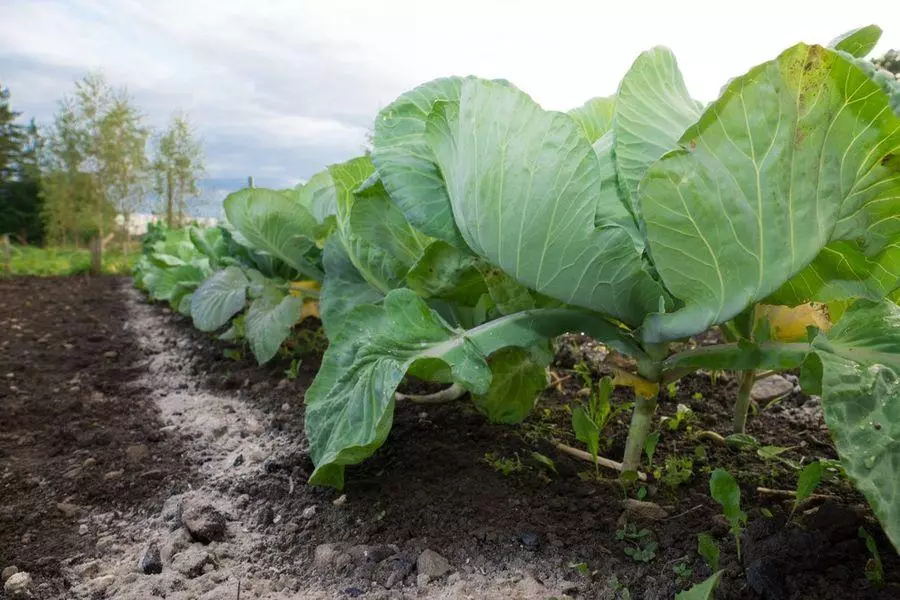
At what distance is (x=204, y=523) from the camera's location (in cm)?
175

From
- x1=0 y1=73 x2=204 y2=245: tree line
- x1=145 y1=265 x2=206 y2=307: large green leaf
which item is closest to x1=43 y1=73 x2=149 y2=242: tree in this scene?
x1=0 y1=73 x2=204 y2=245: tree line

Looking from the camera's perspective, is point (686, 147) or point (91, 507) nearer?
point (686, 147)

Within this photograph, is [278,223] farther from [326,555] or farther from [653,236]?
[653,236]

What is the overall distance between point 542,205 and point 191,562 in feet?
3.81

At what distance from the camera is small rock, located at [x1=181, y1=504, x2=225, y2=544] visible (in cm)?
174

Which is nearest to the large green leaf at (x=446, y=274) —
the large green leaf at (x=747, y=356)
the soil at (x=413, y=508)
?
the soil at (x=413, y=508)

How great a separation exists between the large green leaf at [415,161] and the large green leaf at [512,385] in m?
0.41

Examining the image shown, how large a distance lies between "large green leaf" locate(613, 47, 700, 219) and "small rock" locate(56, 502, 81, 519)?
1.73m

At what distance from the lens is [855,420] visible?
120 cm

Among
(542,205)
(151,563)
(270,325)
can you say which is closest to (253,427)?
(270,325)

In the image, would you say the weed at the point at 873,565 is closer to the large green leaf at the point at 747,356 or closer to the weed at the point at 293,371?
the large green leaf at the point at 747,356

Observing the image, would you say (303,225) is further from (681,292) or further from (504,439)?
(681,292)

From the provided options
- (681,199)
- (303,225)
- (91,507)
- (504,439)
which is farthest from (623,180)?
(303,225)

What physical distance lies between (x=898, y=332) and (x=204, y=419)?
2338mm
